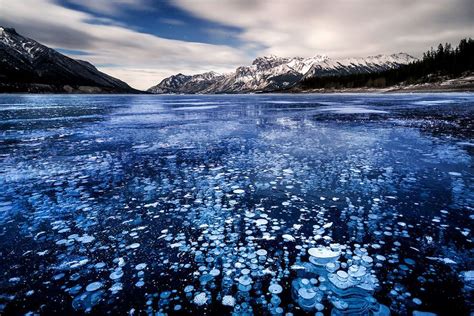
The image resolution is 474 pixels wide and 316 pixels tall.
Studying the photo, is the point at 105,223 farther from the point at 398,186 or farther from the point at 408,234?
the point at 398,186

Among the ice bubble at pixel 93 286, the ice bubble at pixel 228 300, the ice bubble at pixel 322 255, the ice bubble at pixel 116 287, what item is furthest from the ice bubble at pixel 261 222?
the ice bubble at pixel 93 286

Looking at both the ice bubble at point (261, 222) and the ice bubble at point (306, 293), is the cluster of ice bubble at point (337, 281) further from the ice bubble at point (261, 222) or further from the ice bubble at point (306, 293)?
the ice bubble at point (261, 222)

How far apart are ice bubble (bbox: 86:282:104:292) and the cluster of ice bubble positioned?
10.4 ft

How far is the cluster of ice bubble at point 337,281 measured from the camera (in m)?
4.19

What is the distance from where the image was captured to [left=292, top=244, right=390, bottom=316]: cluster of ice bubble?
4.19m

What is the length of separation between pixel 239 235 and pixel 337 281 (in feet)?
7.45

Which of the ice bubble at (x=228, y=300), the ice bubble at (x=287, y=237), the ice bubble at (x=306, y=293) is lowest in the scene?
the ice bubble at (x=306, y=293)

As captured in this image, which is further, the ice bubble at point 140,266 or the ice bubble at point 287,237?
the ice bubble at point 287,237

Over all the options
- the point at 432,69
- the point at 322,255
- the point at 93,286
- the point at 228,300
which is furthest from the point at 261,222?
the point at 432,69

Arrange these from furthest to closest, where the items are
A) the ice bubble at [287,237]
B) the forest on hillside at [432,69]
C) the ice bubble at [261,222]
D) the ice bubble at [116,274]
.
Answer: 1. the forest on hillside at [432,69]
2. the ice bubble at [261,222]
3. the ice bubble at [287,237]
4. the ice bubble at [116,274]

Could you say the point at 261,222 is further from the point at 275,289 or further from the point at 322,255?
the point at 275,289

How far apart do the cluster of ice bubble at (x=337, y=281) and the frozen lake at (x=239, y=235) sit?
21 millimetres

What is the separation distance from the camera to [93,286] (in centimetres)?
470

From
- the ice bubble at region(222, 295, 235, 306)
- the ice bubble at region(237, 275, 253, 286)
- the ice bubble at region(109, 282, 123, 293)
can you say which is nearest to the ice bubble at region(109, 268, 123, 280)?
the ice bubble at region(109, 282, 123, 293)
